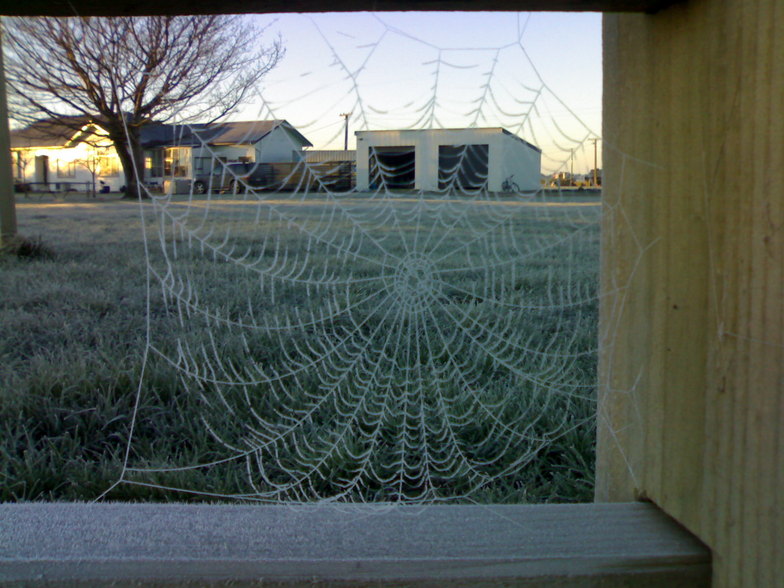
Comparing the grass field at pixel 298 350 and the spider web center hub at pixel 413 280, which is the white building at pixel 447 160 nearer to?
the grass field at pixel 298 350

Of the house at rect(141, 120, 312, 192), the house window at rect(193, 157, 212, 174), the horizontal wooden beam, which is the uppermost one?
the horizontal wooden beam

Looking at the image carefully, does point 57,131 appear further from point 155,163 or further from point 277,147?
point 277,147

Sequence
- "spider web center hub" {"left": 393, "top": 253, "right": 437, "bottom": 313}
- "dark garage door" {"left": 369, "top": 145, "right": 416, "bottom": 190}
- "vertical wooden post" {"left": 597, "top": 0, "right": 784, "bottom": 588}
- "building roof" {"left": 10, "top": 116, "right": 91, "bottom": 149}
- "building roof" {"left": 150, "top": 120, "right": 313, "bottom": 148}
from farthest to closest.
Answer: "building roof" {"left": 10, "top": 116, "right": 91, "bottom": 149} < "spider web center hub" {"left": 393, "top": 253, "right": 437, "bottom": 313} < "dark garage door" {"left": 369, "top": 145, "right": 416, "bottom": 190} < "building roof" {"left": 150, "top": 120, "right": 313, "bottom": 148} < "vertical wooden post" {"left": 597, "top": 0, "right": 784, "bottom": 588}

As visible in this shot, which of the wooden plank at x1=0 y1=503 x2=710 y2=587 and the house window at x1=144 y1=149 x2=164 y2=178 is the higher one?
the house window at x1=144 y1=149 x2=164 y2=178

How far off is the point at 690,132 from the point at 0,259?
12.2 feet

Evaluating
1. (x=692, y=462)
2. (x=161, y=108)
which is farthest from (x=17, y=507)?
(x=692, y=462)

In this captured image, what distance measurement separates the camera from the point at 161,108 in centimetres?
96

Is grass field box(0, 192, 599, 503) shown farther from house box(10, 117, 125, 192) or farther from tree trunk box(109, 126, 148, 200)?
house box(10, 117, 125, 192)

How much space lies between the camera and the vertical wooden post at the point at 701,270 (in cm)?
64

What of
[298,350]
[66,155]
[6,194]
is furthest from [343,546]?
[6,194]

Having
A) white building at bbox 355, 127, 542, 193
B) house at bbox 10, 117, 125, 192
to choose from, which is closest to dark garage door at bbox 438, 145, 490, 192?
white building at bbox 355, 127, 542, 193

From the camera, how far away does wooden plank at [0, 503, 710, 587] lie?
700 mm

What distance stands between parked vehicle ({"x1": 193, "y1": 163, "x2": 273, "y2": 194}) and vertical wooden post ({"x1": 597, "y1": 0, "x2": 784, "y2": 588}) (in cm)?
49

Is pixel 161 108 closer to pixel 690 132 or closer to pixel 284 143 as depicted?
pixel 284 143
